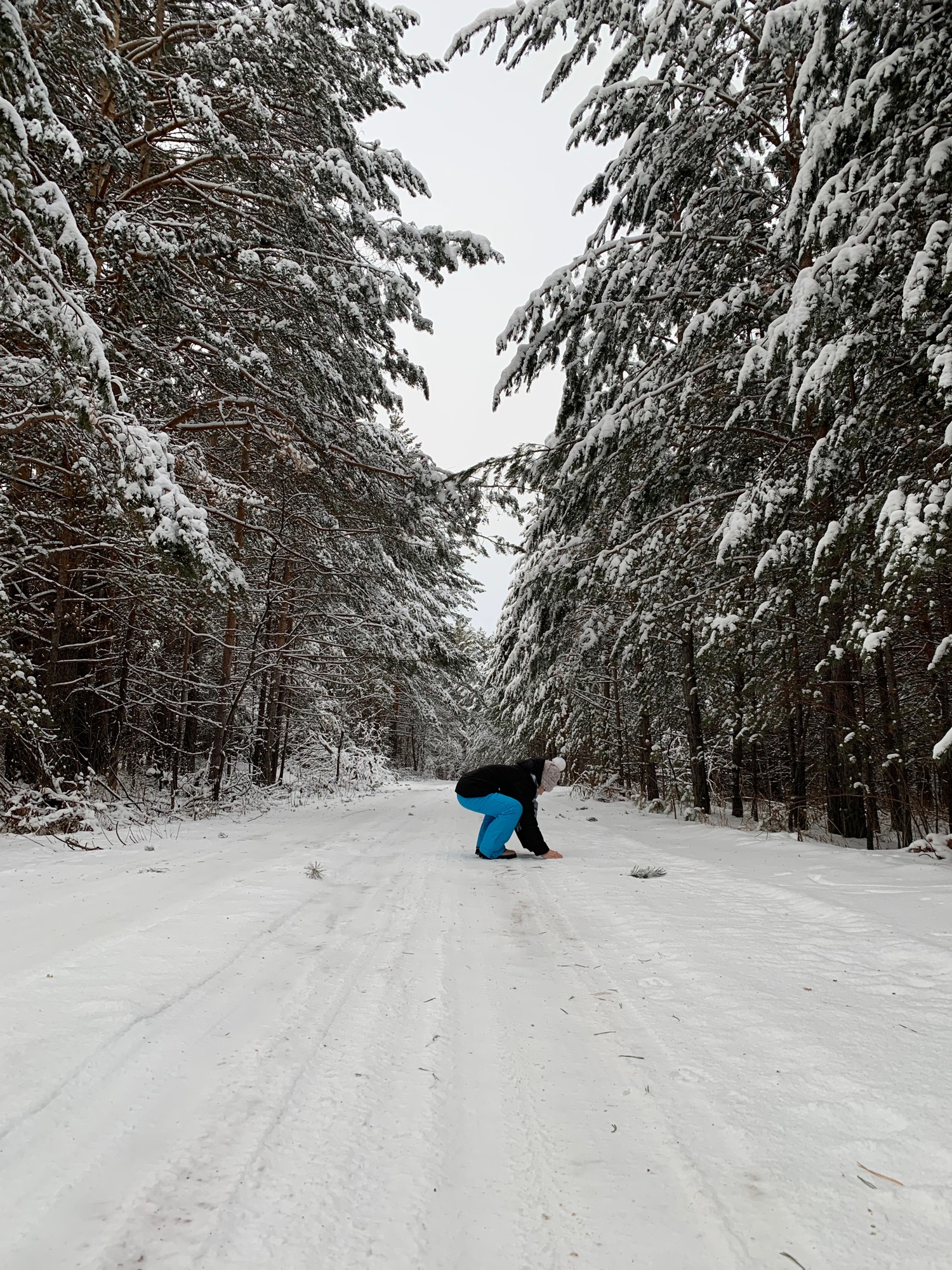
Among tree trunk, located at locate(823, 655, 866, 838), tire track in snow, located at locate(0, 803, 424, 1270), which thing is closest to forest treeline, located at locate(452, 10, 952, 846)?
tree trunk, located at locate(823, 655, 866, 838)

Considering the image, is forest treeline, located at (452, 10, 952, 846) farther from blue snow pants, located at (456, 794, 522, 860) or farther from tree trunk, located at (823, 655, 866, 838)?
blue snow pants, located at (456, 794, 522, 860)

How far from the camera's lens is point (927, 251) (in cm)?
376

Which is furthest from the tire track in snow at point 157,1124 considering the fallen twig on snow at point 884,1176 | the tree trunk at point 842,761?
the tree trunk at point 842,761

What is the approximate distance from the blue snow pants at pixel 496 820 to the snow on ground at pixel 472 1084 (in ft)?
7.31

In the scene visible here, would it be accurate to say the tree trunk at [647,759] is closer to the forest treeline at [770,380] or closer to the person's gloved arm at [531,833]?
the forest treeline at [770,380]

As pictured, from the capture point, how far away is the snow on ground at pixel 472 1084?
1.28m

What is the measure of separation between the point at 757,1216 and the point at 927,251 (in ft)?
15.6

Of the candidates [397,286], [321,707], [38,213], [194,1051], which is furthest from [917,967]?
[321,707]

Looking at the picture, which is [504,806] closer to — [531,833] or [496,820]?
[496,820]

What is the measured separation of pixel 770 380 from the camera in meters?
6.35

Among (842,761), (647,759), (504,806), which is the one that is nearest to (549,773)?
(504,806)

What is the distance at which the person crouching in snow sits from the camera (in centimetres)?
610

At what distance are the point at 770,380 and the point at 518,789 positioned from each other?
4800 mm

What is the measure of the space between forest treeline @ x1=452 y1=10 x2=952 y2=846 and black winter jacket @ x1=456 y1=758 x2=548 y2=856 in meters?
2.39
